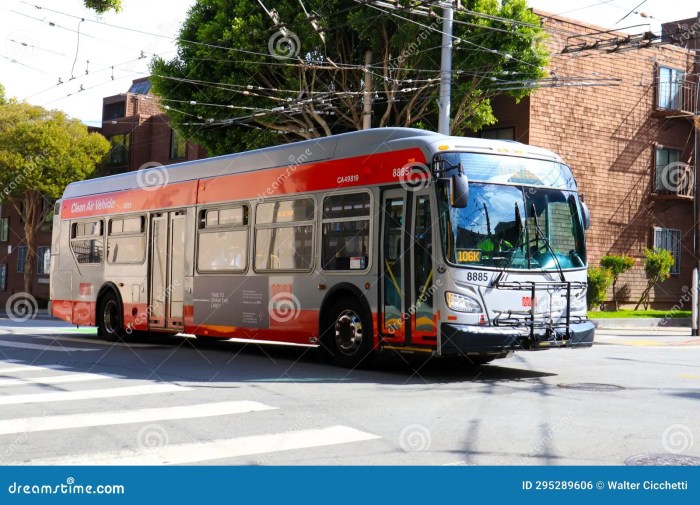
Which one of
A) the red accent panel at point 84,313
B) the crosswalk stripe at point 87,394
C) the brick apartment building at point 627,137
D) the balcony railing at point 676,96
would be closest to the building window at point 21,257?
the brick apartment building at point 627,137

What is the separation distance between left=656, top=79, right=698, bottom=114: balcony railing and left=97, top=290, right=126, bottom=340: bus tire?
24.2 meters

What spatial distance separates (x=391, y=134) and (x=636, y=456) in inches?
275

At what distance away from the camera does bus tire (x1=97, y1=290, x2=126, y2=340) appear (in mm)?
18594

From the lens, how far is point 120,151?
176 feet

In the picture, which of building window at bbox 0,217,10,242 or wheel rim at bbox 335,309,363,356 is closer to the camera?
wheel rim at bbox 335,309,363,356

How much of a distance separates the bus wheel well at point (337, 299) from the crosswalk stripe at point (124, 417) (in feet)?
11.9

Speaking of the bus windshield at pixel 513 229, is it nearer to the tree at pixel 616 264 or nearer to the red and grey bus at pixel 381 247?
the red and grey bus at pixel 381 247

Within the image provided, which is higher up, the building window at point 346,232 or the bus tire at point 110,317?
the building window at point 346,232

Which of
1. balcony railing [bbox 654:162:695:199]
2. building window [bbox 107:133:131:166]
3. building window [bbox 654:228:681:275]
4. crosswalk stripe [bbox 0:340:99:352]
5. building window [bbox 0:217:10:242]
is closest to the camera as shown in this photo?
crosswalk stripe [bbox 0:340:99:352]

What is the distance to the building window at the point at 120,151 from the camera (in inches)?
2098

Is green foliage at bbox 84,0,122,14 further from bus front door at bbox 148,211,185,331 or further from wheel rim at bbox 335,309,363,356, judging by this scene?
wheel rim at bbox 335,309,363,356

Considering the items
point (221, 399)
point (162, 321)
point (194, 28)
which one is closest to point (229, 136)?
point (194, 28)

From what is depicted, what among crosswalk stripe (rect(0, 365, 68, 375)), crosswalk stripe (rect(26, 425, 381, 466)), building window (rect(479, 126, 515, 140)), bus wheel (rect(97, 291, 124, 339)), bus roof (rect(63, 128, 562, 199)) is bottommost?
crosswalk stripe (rect(0, 365, 68, 375))

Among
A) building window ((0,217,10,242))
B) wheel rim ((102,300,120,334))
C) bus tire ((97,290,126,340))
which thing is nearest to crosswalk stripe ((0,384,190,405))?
bus tire ((97,290,126,340))
